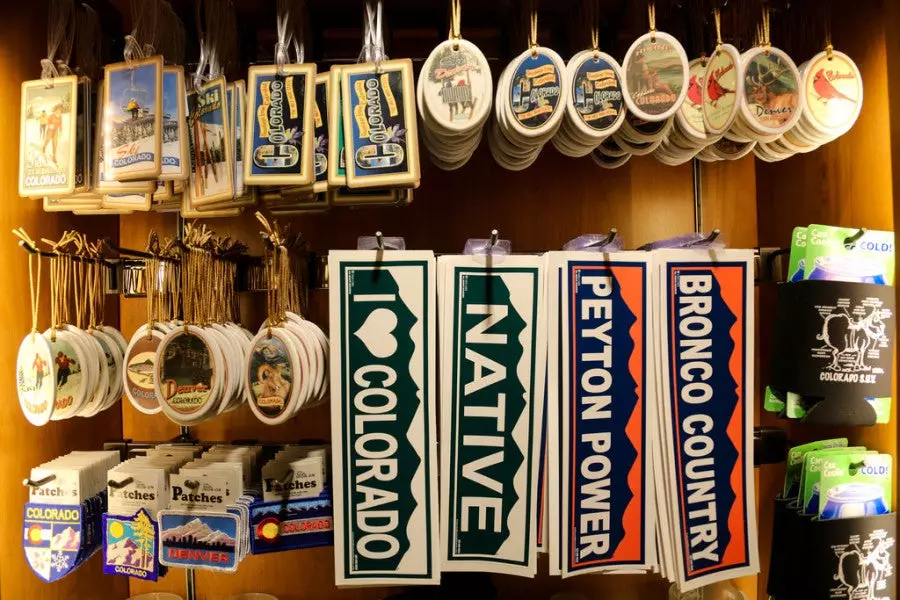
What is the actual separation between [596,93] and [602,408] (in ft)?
2.13

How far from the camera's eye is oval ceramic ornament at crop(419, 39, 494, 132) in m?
1.18

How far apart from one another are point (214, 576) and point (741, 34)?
2.00 metres

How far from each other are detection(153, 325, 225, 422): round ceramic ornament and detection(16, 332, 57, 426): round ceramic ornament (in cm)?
25

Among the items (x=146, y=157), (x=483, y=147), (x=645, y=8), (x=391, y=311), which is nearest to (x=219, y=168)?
(x=146, y=157)

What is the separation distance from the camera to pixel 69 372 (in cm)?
130

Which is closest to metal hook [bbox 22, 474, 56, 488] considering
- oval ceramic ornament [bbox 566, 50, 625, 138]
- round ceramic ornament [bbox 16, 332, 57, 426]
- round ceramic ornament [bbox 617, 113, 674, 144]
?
round ceramic ornament [bbox 16, 332, 57, 426]

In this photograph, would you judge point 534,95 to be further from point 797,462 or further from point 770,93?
point 797,462

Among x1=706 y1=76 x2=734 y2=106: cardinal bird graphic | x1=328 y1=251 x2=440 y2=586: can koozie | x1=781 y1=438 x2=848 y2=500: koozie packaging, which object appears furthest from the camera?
x1=781 y1=438 x2=848 y2=500: koozie packaging

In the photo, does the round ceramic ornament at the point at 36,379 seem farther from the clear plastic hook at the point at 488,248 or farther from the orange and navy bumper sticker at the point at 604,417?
the orange and navy bumper sticker at the point at 604,417

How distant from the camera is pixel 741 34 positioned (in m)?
1.47

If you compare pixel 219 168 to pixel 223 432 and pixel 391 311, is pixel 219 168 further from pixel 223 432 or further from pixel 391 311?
pixel 223 432

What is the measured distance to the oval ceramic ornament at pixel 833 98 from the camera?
1.32 metres

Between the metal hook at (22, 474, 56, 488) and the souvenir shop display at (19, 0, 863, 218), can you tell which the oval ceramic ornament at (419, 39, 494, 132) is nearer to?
the souvenir shop display at (19, 0, 863, 218)

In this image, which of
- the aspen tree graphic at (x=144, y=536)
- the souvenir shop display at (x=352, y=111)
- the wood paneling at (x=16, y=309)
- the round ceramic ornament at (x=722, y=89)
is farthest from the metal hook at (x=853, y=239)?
the wood paneling at (x=16, y=309)
